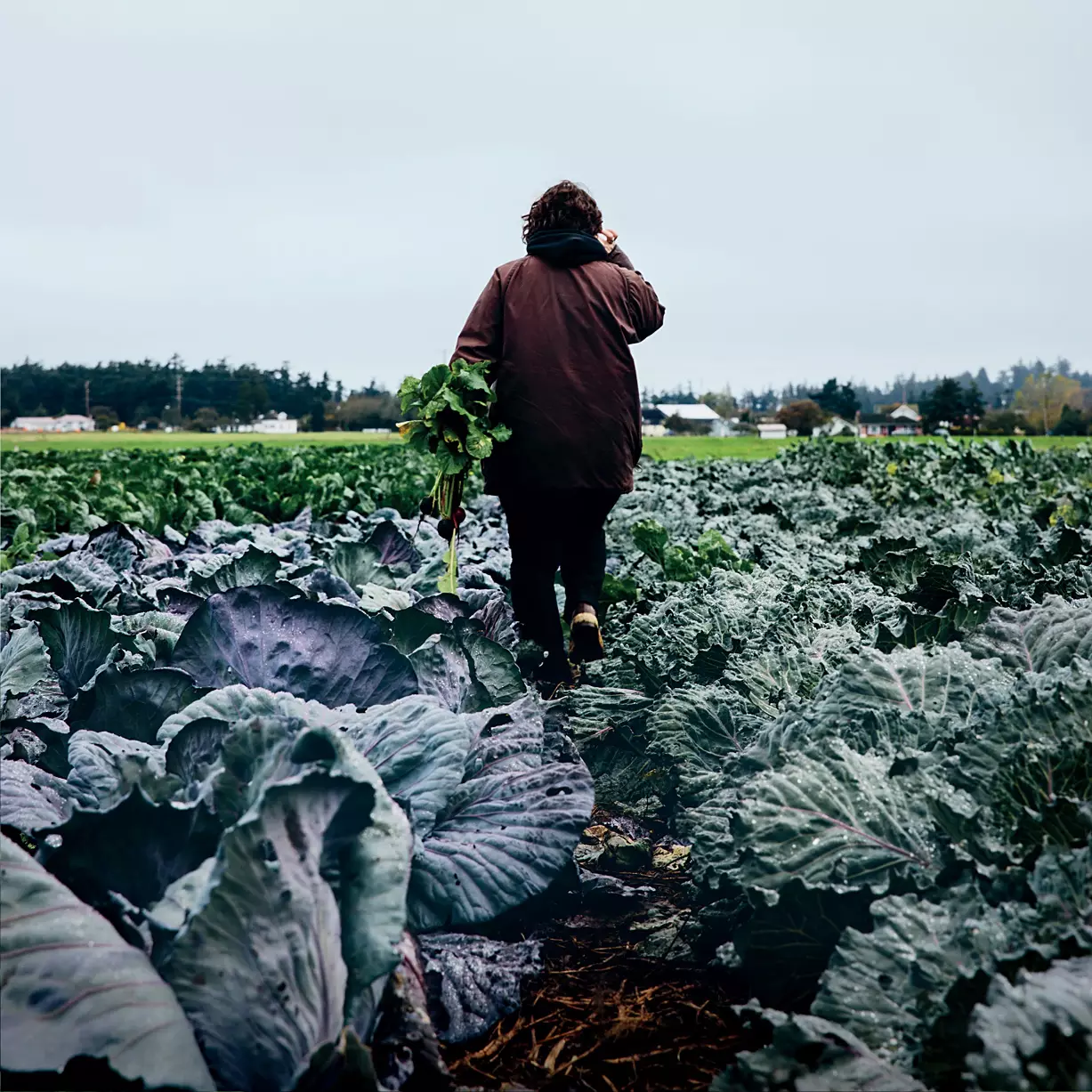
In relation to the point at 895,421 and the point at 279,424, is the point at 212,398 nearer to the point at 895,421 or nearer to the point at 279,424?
the point at 279,424

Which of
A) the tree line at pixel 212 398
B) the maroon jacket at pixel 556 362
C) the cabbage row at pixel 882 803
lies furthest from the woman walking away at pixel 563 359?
the tree line at pixel 212 398

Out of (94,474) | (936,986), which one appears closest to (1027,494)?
(936,986)

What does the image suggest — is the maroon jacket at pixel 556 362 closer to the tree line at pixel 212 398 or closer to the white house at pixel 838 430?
the white house at pixel 838 430

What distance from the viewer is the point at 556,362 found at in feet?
13.8

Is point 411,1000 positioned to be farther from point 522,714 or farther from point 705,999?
point 522,714

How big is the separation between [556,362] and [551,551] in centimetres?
87

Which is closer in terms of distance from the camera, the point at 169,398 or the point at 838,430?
the point at 838,430

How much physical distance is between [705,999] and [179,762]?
3.70 ft

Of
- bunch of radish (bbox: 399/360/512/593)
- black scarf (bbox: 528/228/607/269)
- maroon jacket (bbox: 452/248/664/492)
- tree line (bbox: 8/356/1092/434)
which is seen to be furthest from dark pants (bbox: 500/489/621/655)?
tree line (bbox: 8/356/1092/434)

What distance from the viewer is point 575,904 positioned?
97.2 inches

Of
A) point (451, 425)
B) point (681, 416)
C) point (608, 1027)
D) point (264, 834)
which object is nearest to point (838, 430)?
point (451, 425)

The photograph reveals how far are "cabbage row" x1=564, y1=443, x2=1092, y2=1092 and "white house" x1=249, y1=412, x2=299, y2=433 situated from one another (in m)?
90.9

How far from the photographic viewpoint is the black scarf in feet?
13.9

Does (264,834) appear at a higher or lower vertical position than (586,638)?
higher
